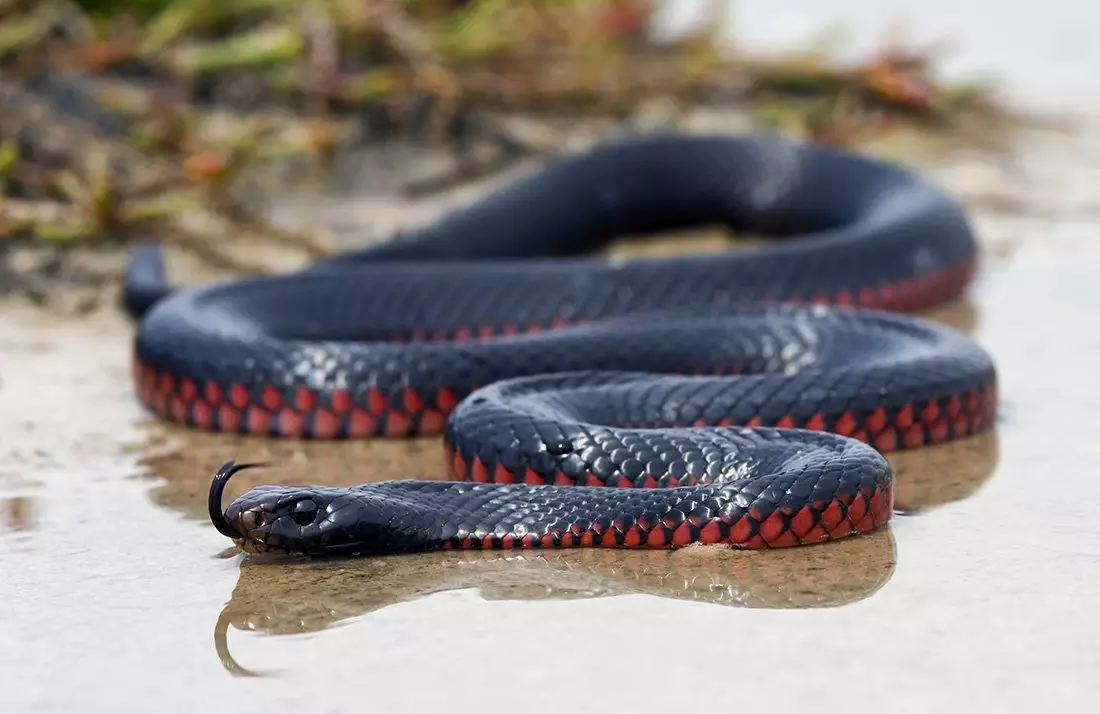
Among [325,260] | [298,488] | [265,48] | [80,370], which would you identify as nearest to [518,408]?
[298,488]

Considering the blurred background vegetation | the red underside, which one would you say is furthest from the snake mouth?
the blurred background vegetation

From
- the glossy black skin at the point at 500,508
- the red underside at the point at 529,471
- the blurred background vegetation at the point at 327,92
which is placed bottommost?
the red underside at the point at 529,471

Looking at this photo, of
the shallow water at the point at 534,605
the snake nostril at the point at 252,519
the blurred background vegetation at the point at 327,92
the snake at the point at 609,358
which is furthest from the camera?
the blurred background vegetation at the point at 327,92

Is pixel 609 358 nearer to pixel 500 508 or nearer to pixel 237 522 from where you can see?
pixel 500 508

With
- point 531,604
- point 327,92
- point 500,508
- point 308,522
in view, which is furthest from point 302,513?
point 327,92

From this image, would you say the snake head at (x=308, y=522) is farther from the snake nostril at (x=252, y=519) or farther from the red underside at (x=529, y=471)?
the red underside at (x=529, y=471)

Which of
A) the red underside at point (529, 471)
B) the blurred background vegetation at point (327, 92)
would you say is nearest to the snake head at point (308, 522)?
the red underside at point (529, 471)

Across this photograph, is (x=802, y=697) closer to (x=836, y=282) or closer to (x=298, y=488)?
(x=298, y=488)
